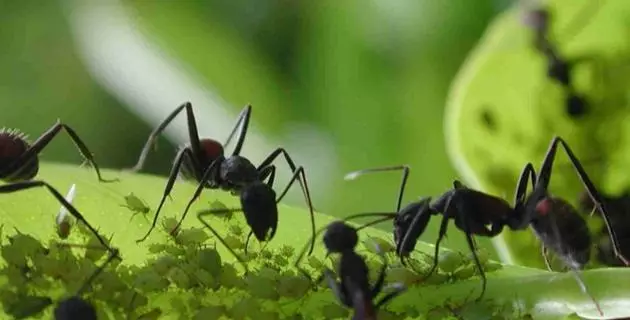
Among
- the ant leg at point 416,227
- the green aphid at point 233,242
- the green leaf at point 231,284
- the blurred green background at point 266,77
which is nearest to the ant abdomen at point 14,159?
the green leaf at point 231,284

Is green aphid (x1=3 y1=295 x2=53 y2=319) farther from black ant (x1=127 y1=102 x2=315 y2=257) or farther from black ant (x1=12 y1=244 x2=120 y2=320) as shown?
black ant (x1=127 y1=102 x2=315 y2=257)

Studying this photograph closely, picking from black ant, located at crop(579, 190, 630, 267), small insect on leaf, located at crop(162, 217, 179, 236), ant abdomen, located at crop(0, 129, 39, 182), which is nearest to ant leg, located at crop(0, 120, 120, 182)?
ant abdomen, located at crop(0, 129, 39, 182)

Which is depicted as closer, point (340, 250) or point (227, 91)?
point (340, 250)

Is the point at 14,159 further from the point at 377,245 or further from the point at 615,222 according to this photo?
the point at 615,222

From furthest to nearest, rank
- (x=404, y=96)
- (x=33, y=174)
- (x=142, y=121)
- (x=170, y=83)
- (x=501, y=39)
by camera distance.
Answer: (x=142, y=121) < (x=170, y=83) < (x=404, y=96) < (x=501, y=39) < (x=33, y=174)


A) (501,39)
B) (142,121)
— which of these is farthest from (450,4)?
(142,121)

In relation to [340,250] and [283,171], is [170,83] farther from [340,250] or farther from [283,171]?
[340,250]

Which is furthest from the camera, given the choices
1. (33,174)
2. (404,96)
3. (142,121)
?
(142,121)
